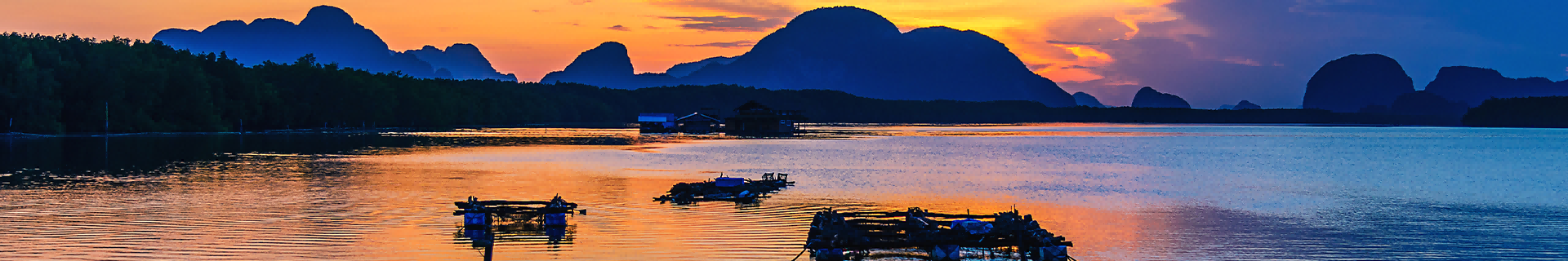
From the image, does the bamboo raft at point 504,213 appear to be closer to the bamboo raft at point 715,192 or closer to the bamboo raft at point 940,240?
the bamboo raft at point 715,192

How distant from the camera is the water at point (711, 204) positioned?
21969 millimetres

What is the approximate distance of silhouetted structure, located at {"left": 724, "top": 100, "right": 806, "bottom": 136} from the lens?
126 meters

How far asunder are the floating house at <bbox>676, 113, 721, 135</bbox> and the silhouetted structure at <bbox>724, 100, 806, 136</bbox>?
12.1 metres

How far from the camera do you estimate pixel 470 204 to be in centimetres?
2484

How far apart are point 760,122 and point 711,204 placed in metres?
95.3

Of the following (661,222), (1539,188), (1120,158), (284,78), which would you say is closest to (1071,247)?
(661,222)

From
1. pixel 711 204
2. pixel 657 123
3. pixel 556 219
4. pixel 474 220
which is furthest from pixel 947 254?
pixel 657 123

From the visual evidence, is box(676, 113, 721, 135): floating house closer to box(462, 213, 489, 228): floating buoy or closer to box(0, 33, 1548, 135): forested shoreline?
A: box(0, 33, 1548, 135): forested shoreline

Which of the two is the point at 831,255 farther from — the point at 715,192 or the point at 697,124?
the point at 697,124

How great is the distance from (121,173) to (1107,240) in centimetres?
3781

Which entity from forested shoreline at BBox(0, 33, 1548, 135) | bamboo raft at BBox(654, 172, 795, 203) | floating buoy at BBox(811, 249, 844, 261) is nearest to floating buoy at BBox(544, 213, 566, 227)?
bamboo raft at BBox(654, 172, 795, 203)

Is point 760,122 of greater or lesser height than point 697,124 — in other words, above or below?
above

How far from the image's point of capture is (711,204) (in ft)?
103

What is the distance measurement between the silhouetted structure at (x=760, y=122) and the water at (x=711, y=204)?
2280 inches
